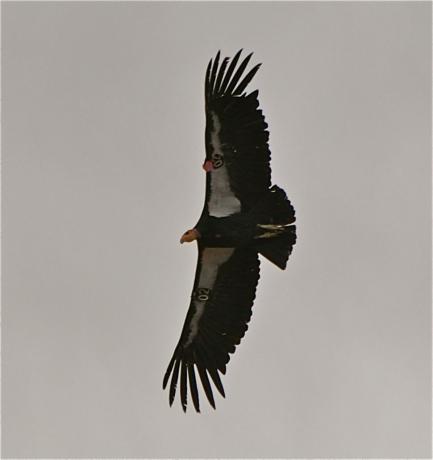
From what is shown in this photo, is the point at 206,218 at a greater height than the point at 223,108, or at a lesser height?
lesser

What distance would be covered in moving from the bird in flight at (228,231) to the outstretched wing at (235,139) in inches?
0.7

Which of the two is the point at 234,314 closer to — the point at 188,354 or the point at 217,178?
the point at 188,354

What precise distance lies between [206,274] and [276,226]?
233cm

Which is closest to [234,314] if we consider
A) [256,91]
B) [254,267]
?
[254,267]

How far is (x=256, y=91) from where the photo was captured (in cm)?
2250

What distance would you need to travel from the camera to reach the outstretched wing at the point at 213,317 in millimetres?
23781

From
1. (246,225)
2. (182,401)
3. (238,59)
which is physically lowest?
(182,401)

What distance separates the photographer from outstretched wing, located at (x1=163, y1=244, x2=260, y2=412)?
2378 centimetres

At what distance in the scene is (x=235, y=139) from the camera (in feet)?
74.3

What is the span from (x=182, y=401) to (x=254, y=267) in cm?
300

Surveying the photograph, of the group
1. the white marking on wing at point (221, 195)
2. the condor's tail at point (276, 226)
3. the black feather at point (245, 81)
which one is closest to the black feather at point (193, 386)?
the condor's tail at point (276, 226)

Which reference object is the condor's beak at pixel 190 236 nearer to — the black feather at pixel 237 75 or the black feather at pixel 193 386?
the black feather at pixel 193 386

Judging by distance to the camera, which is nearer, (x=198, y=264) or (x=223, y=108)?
(x=223, y=108)

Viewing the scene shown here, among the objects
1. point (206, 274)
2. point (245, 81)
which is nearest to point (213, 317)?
point (206, 274)
